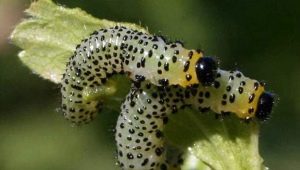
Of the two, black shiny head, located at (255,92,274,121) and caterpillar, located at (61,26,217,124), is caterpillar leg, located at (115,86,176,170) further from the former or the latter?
black shiny head, located at (255,92,274,121)

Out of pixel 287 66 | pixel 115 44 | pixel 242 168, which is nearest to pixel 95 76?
pixel 115 44

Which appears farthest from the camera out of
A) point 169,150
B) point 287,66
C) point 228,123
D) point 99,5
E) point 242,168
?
point 99,5

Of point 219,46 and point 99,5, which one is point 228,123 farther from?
point 99,5

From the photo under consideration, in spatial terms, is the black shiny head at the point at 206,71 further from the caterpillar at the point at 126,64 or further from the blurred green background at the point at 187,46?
the blurred green background at the point at 187,46

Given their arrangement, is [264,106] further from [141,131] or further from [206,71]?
[141,131]

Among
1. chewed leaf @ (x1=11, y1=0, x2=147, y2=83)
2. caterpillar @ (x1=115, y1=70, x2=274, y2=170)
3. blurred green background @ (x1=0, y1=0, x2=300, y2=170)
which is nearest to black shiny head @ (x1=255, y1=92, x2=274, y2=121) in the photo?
caterpillar @ (x1=115, y1=70, x2=274, y2=170)

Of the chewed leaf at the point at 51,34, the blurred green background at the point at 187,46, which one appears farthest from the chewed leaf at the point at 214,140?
the blurred green background at the point at 187,46
